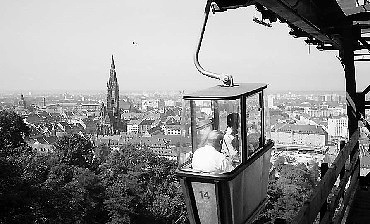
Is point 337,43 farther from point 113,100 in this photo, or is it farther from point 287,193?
point 113,100

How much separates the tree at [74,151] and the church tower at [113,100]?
177ft

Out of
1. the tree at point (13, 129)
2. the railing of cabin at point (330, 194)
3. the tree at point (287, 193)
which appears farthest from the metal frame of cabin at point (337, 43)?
the tree at point (13, 129)

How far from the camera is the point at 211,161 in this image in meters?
1.59

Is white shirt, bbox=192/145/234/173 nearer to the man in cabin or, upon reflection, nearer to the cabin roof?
the man in cabin

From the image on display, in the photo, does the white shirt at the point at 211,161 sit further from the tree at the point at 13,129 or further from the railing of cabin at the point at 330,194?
the tree at the point at 13,129

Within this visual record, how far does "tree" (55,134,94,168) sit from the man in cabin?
111 feet

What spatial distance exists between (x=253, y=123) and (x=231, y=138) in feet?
0.74

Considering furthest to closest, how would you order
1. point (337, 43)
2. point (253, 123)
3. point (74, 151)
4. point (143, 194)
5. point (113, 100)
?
point (113, 100) → point (74, 151) → point (143, 194) → point (337, 43) → point (253, 123)

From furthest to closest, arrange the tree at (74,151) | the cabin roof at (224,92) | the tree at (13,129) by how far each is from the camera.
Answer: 1. the tree at (74,151)
2. the tree at (13,129)
3. the cabin roof at (224,92)

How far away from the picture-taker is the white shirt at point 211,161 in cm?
157

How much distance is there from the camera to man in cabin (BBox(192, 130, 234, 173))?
A: 158 centimetres

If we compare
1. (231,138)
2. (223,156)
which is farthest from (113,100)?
(223,156)

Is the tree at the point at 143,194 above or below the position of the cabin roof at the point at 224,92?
below

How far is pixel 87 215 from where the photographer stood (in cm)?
2141
